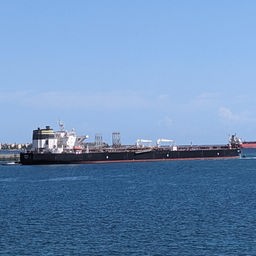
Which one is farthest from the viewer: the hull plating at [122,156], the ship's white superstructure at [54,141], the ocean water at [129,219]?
the ship's white superstructure at [54,141]

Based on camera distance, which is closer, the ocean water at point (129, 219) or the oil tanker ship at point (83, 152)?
the ocean water at point (129, 219)

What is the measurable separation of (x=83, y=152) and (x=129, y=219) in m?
95.7

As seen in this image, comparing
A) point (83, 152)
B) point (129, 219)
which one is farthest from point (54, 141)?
point (129, 219)

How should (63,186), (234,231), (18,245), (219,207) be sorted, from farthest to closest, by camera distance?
(63,186)
(219,207)
(234,231)
(18,245)

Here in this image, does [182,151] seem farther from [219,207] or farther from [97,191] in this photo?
[219,207]

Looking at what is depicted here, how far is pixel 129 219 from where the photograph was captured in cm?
5222

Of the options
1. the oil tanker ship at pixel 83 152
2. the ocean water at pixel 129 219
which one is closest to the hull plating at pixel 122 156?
the oil tanker ship at pixel 83 152

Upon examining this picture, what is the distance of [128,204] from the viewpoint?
6247 cm

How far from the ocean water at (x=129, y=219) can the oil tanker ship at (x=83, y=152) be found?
173ft

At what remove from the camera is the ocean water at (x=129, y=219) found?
4144cm

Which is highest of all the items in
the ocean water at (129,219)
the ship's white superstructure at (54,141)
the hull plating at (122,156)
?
the ship's white superstructure at (54,141)

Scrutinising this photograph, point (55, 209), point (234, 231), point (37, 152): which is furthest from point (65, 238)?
point (37, 152)

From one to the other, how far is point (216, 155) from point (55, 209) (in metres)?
106

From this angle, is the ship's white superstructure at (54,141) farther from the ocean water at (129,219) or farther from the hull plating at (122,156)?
the ocean water at (129,219)
